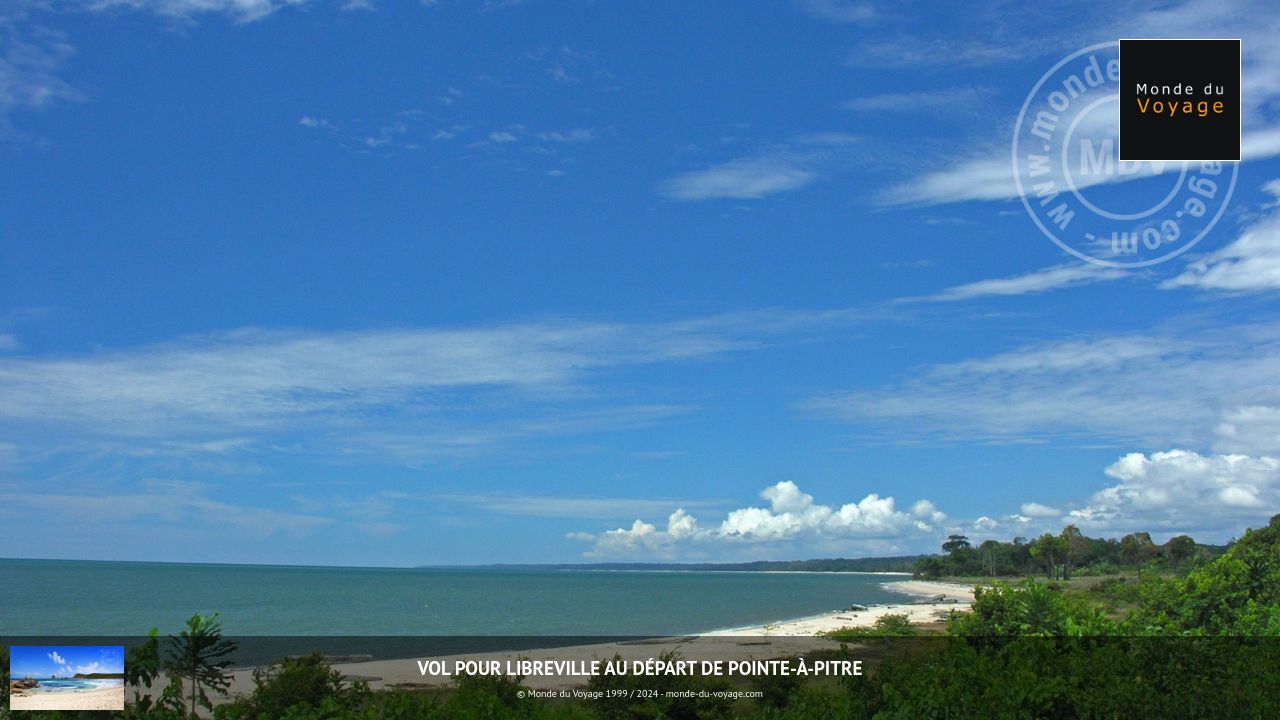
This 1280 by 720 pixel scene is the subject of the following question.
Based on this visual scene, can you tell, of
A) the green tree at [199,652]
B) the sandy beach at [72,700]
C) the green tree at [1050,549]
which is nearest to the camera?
the sandy beach at [72,700]

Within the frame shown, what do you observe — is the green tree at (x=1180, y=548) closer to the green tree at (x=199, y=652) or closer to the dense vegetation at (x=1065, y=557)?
the dense vegetation at (x=1065, y=557)

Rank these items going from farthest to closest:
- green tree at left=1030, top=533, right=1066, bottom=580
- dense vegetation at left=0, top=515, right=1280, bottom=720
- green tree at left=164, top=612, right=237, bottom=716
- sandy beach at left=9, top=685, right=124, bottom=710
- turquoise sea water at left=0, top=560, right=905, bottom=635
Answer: green tree at left=1030, top=533, right=1066, bottom=580
turquoise sea water at left=0, top=560, right=905, bottom=635
green tree at left=164, top=612, right=237, bottom=716
dense vegetation at left=0, top=515, right=1280, bottom=720
sandy beach at left=9, top=685, right=124, bottom=710

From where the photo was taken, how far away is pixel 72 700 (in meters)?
6.22

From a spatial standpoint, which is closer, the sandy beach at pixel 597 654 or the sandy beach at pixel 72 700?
the sandy beach at pixel 72 700

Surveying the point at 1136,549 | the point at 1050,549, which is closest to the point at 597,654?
the point at 1050,549

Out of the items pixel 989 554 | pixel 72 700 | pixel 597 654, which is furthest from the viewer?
pixel 989 554

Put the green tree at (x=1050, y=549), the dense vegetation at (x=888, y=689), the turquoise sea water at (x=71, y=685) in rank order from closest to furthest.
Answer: the turquoise sea water at (x=71, y=685), the dense vegetation at (x=888, y=689), the green tree at (x=1050, y=549)

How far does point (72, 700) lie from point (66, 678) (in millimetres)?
161

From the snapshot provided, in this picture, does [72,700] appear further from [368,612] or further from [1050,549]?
[1050,549]

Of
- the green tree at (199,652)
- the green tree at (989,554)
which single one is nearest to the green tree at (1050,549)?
the green tree at (989,554)

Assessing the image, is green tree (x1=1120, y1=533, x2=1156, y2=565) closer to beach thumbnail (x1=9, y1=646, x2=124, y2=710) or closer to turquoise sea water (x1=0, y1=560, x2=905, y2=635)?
turquoise sea water (x1=0, y1=560, x2=905, y2=635)

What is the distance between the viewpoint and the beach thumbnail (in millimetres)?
6105

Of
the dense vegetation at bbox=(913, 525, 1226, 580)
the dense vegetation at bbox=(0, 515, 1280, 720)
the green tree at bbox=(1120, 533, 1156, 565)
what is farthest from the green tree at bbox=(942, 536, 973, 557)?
the dense vegetation at bbox=(0, 515, 1280, 720)

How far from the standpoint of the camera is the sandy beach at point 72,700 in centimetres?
607
